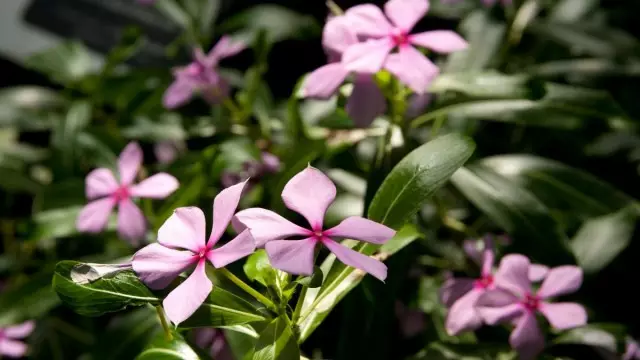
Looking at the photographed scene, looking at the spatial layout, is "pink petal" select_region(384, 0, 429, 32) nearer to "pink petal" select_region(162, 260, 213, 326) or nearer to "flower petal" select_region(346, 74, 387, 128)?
"flower petal" select_region(346, 74, 387, 128)

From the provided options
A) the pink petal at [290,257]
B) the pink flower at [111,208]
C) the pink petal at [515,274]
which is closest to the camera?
the pink petal at [290,257]

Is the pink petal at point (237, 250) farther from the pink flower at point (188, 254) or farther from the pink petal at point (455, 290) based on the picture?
the pink petal at point (455, 290)

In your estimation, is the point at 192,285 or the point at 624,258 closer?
the point at 192,285

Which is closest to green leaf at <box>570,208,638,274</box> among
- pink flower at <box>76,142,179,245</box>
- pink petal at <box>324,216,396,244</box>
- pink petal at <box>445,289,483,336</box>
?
pink petal at <box>445,289,483,336</box>

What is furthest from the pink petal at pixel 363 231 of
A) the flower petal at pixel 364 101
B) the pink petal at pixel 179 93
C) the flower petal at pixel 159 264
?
the pink petal at pixel 179 93

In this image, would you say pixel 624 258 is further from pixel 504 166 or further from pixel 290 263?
pixel 290 263

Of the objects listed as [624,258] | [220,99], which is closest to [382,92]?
[220,99]
